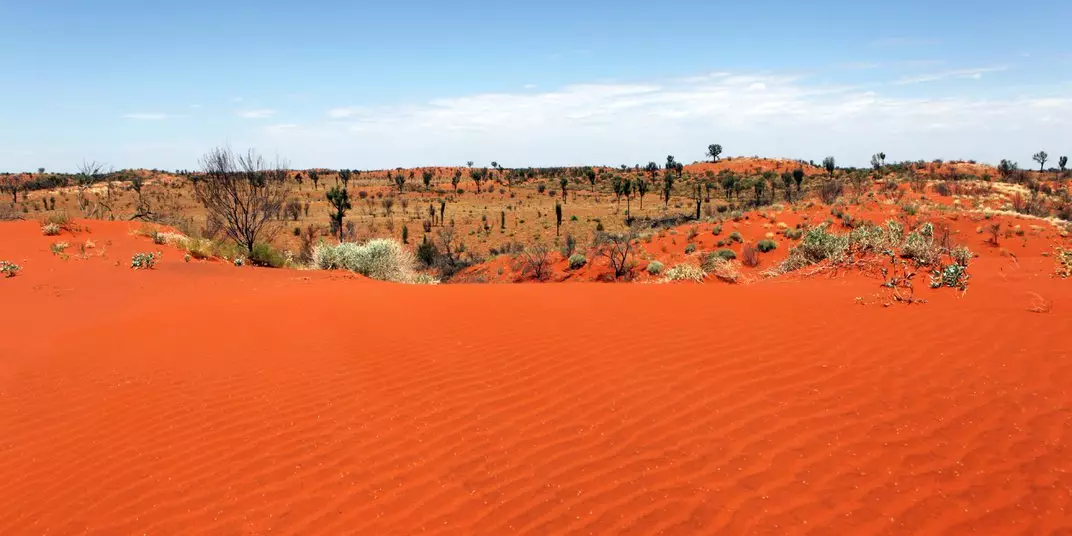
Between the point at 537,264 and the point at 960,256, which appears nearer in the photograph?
the point at 960,256

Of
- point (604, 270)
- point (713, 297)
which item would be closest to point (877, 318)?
point (713, 297)

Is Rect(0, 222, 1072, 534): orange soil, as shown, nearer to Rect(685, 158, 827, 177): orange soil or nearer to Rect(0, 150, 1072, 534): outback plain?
Rect(0, 150, 1072, 534): outback plain

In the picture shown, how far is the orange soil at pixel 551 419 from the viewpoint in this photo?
12.4 ft

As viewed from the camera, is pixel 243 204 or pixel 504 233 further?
pixel 504 233

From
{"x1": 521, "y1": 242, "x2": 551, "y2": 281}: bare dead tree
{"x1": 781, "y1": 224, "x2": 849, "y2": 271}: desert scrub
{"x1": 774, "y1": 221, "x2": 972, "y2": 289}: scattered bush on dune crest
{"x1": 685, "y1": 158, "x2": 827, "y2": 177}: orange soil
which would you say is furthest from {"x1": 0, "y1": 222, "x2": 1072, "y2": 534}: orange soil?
{"x1": 685, "y1": 158, "x2": 827, "y2": 177}: orange soil

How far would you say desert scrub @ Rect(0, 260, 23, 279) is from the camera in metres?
11.1

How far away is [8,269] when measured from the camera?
1118cm

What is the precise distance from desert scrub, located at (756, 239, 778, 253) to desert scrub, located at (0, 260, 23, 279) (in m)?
21.5

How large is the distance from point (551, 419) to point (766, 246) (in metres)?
18.3

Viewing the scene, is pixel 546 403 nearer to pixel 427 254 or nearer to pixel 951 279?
pixel 951 279

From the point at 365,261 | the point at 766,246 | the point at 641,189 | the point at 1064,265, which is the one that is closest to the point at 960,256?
the point at 1064,265

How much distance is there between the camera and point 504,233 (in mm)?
39156

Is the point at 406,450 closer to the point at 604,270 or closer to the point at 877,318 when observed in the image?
the point at 877,318

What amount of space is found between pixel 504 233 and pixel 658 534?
36.0 meters
